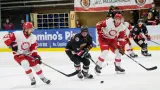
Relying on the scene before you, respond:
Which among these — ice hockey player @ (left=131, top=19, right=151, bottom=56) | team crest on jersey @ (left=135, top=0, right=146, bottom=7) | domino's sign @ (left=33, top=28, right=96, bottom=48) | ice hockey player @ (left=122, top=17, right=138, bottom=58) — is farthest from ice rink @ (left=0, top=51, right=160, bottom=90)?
team crest on jersey @ (left=135, top=0, right=146, bottom=7)

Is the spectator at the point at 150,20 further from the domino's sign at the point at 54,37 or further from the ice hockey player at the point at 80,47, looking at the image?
the ice hockey player at the point at 80,47

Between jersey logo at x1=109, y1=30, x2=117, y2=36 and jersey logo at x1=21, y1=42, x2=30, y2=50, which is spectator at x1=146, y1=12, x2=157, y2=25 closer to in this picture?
jersey logo at x1=109, y1=30, x2=117, y2=36

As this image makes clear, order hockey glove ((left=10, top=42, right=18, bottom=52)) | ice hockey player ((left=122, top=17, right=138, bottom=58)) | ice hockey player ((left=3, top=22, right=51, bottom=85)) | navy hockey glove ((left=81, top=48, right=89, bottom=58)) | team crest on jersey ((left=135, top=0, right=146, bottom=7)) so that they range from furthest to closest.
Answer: team crest on jersey ((left=135, top=0, right=146, bottom=7)) < ice hockey player ((left=122, top=17, right=138, bottom=58)) < navy hockey glove ((left=81, top=48, right=89, bottom=58)) < ice hockey player ((left=3, top=22, right=51, bottom=85)) < hockey glove ((left=10, top=42, right=18, bottom=52))

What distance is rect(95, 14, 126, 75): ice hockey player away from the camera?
6.17 meters

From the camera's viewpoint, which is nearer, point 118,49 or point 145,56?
point 118,49

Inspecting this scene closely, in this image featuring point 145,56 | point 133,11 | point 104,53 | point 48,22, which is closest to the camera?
point 104,53

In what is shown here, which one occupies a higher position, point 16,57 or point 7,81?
point 16,57

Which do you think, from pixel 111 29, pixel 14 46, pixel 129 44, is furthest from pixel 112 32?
pixel 129 44

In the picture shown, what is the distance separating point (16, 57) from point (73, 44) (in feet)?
3.19

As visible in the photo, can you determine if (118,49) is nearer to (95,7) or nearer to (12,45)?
(12,45)

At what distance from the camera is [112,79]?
5766 mm

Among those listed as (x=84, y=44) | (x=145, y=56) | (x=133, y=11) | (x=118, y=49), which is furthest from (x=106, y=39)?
(x=133, y=11)

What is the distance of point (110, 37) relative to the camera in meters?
6.30

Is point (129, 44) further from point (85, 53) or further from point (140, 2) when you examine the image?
point (140, 2)
